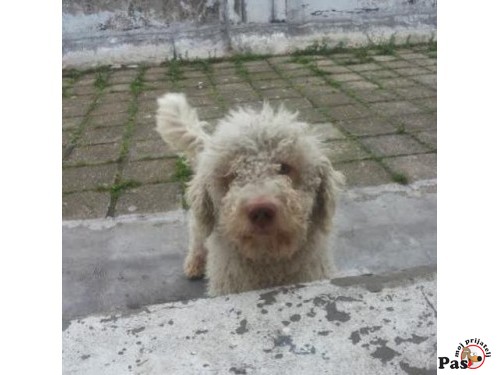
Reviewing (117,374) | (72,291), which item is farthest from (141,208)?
(117,374)

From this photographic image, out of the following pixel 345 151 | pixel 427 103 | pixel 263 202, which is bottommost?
pixel 345 151

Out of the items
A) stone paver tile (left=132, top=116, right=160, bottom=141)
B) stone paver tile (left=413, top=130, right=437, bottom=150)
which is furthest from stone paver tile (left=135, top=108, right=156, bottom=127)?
stone paver tile (left=413, top=130, right=437, bottom=150)

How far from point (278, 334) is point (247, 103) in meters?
4.96

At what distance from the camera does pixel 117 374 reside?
61.8 inches

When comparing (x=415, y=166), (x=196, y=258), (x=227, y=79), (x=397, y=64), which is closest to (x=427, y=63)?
(x=397, y=64)

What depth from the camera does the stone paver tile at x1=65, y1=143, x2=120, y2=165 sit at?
494cm

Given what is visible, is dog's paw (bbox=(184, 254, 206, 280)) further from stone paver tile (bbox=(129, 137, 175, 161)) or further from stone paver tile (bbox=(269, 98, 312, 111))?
stone paver tile (bbox=(269, 98, 312, 111))

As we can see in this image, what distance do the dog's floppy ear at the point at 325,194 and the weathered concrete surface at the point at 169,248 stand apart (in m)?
0.57

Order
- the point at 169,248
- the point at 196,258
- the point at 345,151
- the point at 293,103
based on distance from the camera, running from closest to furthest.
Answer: the point at 196,258, the point at 169,248, the point at 345,151, the point at 293,103

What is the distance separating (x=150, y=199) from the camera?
4180mm

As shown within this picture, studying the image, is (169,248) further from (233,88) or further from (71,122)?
(233,88)

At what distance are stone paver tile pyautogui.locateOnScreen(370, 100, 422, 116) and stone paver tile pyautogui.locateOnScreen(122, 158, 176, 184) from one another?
255 cm

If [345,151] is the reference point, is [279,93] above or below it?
above

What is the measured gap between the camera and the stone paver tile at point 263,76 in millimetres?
7594
